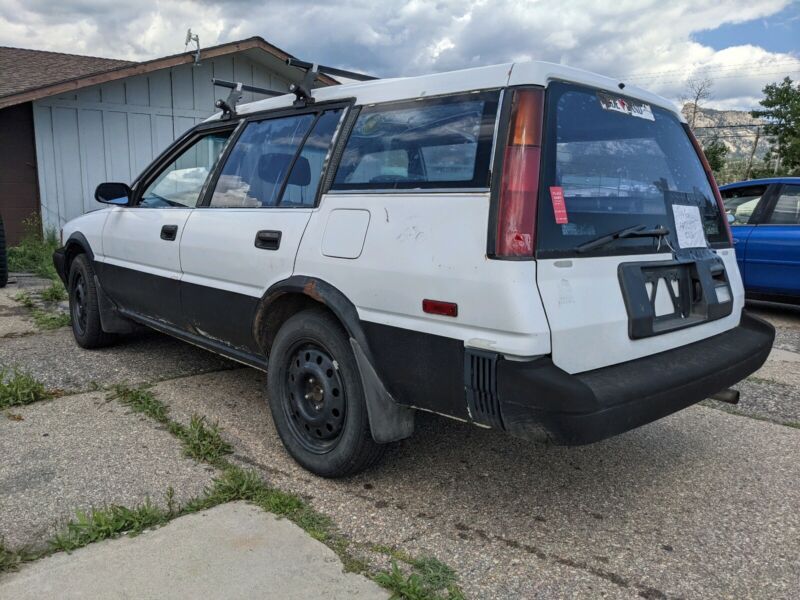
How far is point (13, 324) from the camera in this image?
6.21 meters

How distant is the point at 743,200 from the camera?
7508 millimetres

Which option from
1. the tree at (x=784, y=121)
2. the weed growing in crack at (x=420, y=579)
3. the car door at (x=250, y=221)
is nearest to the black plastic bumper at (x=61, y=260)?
the car door at (x=250, y=221)

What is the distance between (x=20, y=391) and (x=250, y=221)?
188cm

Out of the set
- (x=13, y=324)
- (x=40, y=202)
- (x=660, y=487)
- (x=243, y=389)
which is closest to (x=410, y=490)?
(x=660, y=487)

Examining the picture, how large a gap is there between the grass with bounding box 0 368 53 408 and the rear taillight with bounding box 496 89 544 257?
3.17 metres

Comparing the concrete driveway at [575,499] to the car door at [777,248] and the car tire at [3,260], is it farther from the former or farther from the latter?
the car tire at [3,260]

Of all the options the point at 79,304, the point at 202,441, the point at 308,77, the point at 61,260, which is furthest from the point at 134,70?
the point at 202,441

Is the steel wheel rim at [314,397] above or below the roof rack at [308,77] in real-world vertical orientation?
below

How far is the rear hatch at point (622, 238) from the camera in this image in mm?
2375

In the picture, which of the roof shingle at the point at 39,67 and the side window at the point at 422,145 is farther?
the roof shingle at the point at 39,67

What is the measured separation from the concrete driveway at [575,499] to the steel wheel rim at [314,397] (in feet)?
0.64

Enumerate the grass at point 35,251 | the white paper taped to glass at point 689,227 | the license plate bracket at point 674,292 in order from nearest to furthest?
the license plate bracket at point 674,292 → the white paper taped to glass at point 689,227 → the grass at point 35,251

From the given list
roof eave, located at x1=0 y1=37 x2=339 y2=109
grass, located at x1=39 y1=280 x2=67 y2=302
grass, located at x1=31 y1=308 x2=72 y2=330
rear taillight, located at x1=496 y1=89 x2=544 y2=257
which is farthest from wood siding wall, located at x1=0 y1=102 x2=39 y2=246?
rear taillight, located at x1=496 y1=89 x2=544 y2=257

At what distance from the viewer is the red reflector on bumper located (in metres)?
2.41
